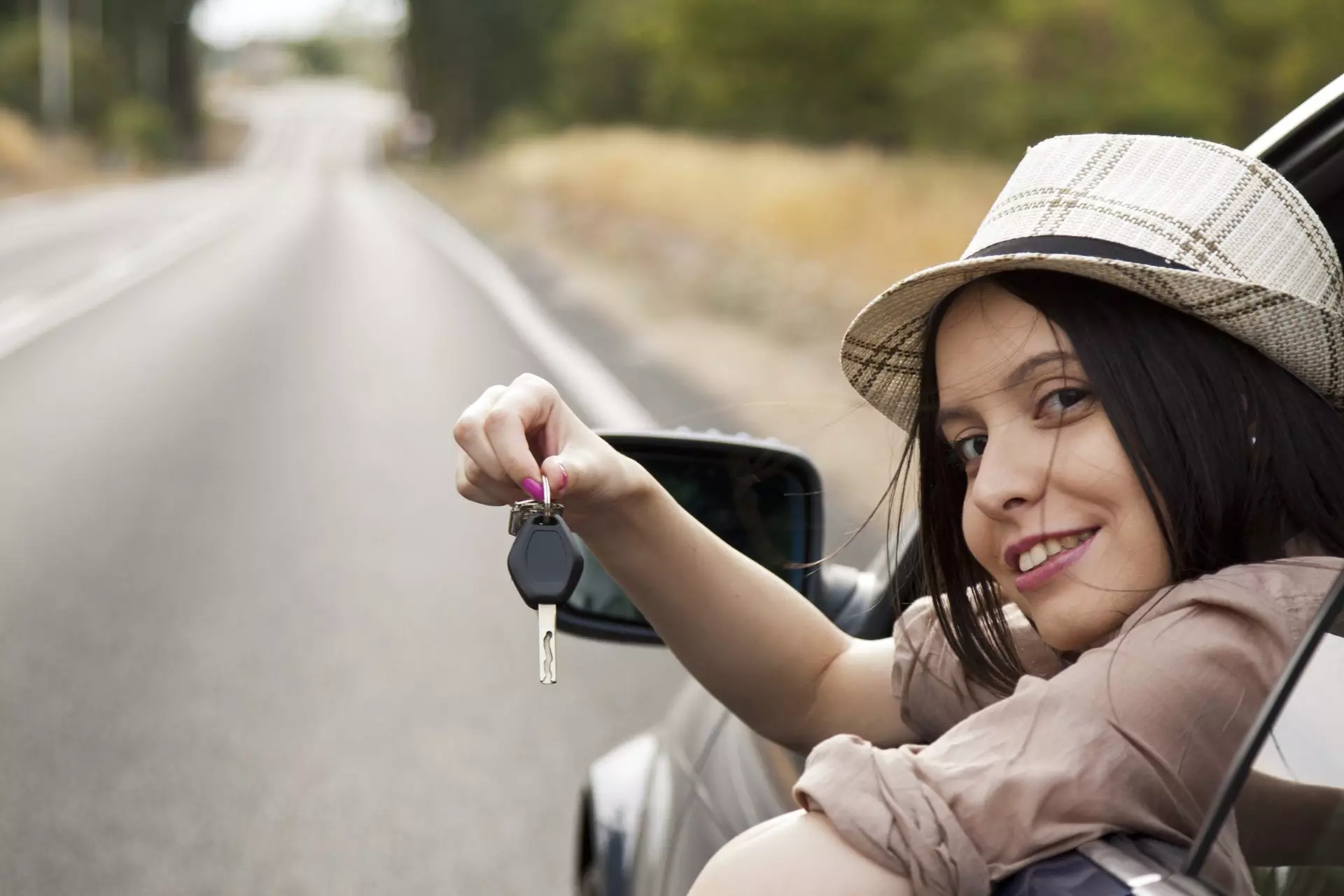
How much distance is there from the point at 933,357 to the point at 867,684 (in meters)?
0.44

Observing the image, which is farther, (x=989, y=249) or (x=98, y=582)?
(x=98, y=582)

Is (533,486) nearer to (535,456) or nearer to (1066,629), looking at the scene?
(535,456)

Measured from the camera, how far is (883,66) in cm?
5069

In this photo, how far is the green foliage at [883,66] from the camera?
112 feet

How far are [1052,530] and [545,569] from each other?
46 centimetres

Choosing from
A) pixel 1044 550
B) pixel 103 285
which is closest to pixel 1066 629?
pixel 1044 550

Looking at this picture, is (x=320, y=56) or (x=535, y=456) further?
(x=320, y=56)

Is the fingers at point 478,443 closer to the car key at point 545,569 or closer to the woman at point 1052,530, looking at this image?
the woman at point 1052,530

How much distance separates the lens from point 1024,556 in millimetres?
1478

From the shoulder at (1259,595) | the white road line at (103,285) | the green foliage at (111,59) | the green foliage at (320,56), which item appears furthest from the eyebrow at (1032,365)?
the green foliage at (320,56)

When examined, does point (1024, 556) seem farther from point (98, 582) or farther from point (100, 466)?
point (100, 466)

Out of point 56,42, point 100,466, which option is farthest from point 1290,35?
point 56,42

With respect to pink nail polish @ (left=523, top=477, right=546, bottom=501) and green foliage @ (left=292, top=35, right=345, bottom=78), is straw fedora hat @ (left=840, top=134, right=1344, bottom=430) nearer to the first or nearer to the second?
pink nail polish @ (left=523, top=477, right=546, bottom=501)

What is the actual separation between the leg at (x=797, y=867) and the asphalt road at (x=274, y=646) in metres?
2.50
